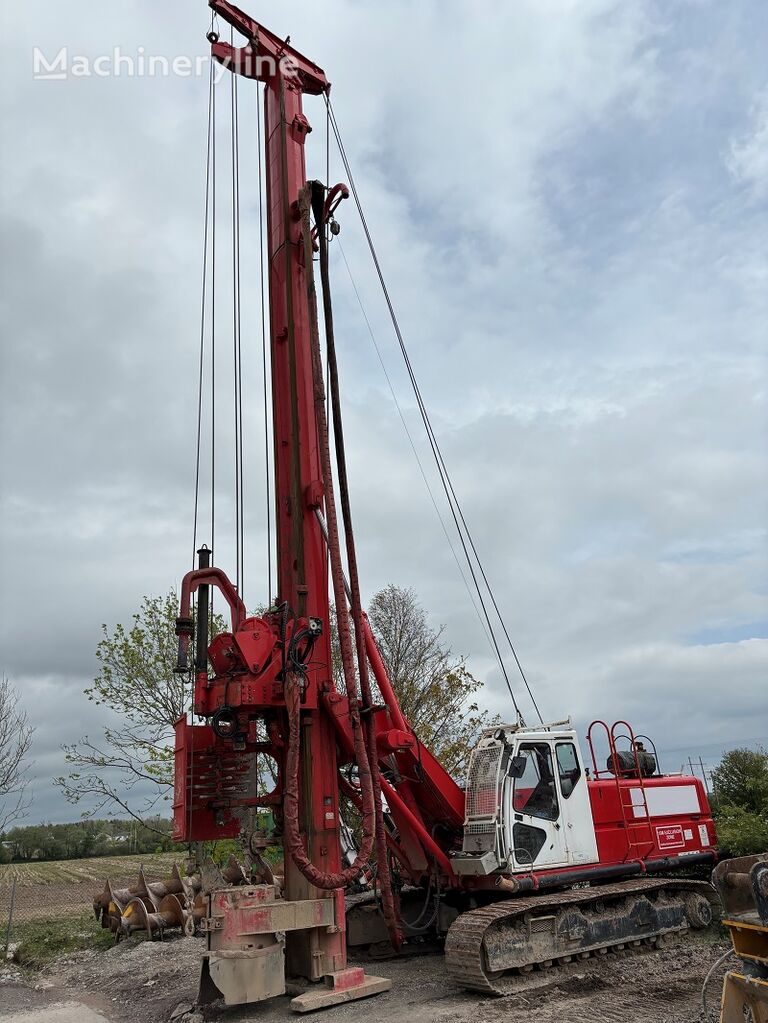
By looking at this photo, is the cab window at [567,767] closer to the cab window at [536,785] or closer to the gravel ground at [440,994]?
the cab window at [536,785]

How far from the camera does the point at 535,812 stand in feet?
32.3

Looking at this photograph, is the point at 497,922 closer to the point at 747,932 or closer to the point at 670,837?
the point at 747,932

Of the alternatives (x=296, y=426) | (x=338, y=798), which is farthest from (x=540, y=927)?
(x=296, y=426)

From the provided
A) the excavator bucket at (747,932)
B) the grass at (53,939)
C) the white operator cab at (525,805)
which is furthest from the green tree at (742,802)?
the grass at (53,939)

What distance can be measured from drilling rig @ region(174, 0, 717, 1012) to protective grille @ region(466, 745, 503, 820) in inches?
1.1

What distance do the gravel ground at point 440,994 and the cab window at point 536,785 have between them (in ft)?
5.69

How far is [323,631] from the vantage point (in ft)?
30.9

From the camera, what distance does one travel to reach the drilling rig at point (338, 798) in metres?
8.45

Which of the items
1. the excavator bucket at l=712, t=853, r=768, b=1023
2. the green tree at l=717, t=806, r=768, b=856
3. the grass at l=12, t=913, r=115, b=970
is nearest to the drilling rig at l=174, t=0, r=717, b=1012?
the green tree at l=717, t=806, r=768, b=856

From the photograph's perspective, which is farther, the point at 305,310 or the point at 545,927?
the point at 305,310

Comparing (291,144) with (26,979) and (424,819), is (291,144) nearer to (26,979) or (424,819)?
(424,819)

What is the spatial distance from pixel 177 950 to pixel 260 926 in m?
5.79

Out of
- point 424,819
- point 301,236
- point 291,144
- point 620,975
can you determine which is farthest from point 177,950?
point 291,144

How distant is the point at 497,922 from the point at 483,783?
1598 millimetres
